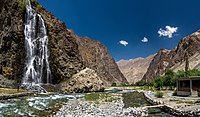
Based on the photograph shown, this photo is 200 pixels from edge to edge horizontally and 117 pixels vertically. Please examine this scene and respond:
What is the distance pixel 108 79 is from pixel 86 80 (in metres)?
125

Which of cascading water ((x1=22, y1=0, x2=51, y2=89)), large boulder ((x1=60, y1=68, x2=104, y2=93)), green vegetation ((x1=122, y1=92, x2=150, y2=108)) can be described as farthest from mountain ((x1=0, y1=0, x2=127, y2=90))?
green vegetation ((x1=122, y1=92, x2=150, y2=108))

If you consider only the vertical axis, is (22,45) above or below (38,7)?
below

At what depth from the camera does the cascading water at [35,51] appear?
2712 inches

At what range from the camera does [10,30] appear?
78438 millimetres

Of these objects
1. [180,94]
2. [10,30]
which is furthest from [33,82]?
[180,94]

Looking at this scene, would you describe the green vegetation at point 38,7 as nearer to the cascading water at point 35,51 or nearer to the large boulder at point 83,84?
the cascading water at point 35,51

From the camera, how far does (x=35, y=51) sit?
73.2 meters

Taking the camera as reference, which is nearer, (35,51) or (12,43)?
(35,51)

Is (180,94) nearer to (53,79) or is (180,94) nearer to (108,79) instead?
(53,79)

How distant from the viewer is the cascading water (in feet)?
226

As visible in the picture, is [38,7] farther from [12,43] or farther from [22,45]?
[22,45]

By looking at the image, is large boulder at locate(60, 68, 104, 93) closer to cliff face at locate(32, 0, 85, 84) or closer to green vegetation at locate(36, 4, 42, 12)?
cliff face at locate(32, 0, 85, 84)

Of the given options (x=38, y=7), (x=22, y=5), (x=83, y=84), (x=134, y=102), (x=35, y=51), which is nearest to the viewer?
(x=134, y=102)

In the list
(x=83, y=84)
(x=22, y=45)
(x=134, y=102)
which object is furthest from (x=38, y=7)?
(x=134, y=102)
